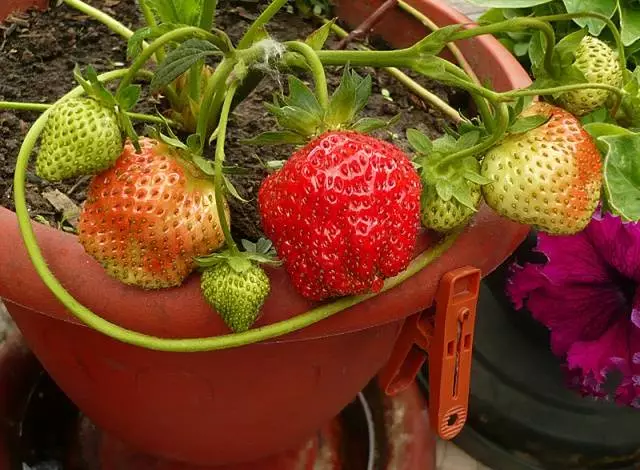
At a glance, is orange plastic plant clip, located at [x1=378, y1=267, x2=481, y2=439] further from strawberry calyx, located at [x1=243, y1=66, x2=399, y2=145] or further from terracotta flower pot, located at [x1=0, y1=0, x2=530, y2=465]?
strawberry calyx, located at [x1=243, y1=66, x2=399, y2=145]

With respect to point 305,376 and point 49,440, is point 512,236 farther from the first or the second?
point 49,440

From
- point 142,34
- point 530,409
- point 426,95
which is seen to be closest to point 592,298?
point 530,409

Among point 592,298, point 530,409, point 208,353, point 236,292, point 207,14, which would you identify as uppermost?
point 207,14

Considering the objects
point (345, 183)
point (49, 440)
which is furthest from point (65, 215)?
point (49, 440)

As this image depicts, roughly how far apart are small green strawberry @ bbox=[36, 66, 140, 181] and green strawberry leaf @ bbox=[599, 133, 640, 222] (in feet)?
1.01

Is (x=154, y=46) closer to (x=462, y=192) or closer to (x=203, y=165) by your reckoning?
(x=203, y=165)

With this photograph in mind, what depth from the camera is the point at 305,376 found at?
25.8 inches

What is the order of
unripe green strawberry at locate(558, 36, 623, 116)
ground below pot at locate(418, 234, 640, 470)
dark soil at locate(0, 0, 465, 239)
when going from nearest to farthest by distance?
unripe green strawberry at locate(558, 36, 623, 116)
dark soil at locate(0, 0, 465, 239)
ground below pot at locate(418, 234, 640, 470)

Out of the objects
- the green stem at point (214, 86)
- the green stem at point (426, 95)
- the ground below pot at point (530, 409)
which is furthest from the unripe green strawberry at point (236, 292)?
the ground below pot at point (530, 409)

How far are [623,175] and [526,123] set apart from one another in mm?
85

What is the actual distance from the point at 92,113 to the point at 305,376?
28 centimetres

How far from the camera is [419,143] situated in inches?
21.3

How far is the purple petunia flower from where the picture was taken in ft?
2.93

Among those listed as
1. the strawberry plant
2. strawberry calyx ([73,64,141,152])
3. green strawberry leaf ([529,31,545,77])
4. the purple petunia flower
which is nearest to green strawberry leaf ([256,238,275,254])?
the strawberry plant
